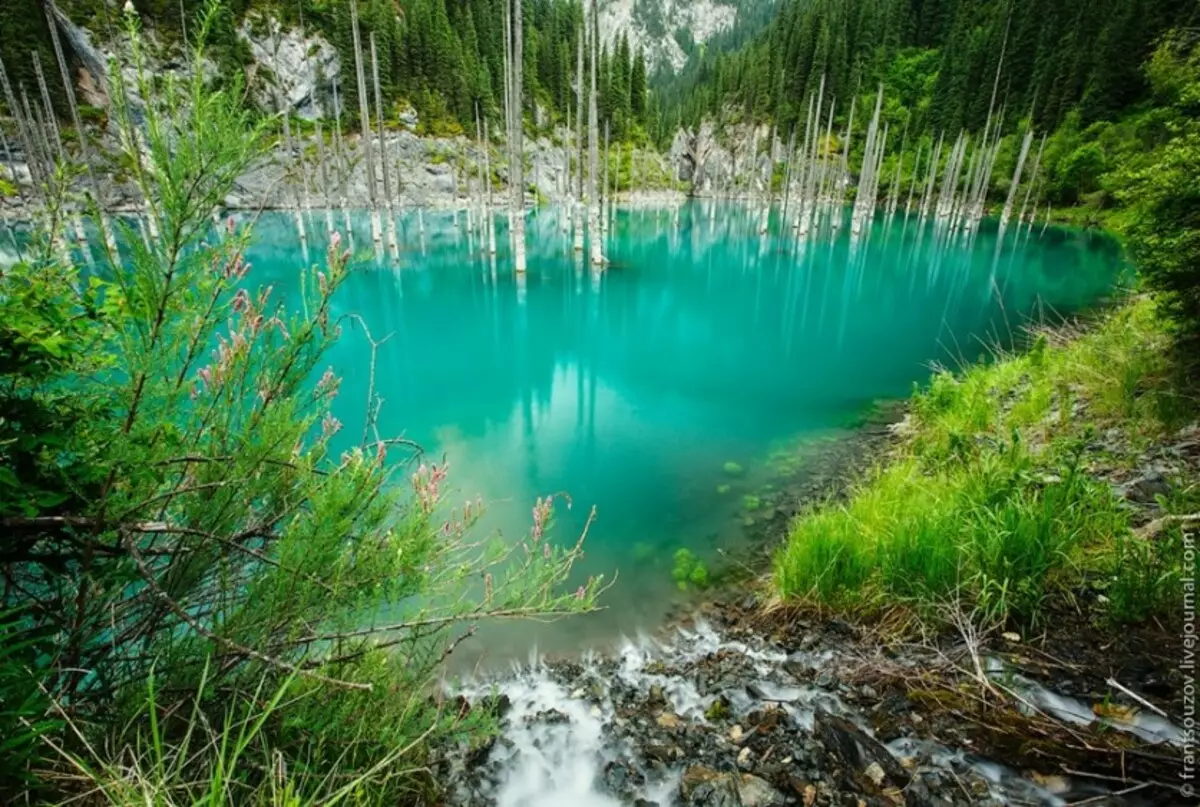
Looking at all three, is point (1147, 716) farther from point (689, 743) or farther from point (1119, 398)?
point (1119, 398)

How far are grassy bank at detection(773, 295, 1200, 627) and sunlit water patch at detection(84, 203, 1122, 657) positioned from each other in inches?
74.1

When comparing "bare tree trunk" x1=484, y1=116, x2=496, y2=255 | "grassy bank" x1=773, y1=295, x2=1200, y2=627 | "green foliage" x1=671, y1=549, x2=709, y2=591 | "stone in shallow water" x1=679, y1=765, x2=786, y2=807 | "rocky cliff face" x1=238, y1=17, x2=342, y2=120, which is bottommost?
"green foliage" x1=671, y1=549, x2=709, y2=591

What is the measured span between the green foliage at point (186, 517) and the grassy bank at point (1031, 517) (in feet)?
9.95

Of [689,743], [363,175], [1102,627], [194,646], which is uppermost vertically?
[363,175]

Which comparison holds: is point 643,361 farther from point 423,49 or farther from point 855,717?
point 423,49

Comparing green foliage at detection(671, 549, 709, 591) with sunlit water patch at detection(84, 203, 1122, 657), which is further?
sunlit water patch at detection(84, 203, 1122, 657)

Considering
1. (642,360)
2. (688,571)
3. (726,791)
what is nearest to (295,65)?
(642,360)

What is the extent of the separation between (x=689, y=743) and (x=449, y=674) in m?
2.30

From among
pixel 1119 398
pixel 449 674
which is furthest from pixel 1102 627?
pixel 449 674

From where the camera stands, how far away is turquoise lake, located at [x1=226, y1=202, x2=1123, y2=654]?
7242 mm

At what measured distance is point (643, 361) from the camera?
14555 mm

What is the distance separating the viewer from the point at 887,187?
2645 inches

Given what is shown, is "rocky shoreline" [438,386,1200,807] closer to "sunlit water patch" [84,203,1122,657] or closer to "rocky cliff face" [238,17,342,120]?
"sunlit water patch" [84,203,1122,657]

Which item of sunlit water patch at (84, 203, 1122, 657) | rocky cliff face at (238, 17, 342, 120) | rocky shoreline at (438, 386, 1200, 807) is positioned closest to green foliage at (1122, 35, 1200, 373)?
rocky shoreline at (438, 386, 1200, 807)
